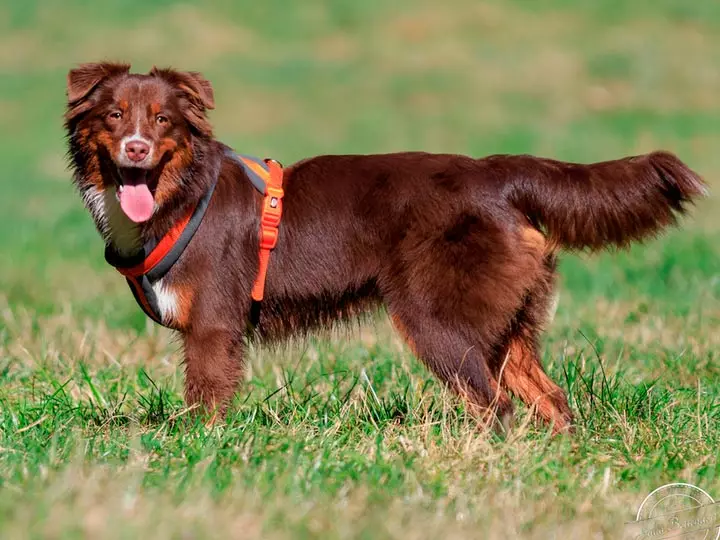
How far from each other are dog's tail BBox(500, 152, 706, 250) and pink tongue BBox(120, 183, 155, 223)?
1.60 meters

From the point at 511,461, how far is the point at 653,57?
21.1 meters

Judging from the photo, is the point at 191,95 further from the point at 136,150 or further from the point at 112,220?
the point at 112,220

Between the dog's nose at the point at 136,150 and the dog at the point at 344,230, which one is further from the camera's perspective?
the dog at the point at 344,230

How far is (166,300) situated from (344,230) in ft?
2.85

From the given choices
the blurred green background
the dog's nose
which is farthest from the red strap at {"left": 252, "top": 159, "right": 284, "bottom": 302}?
the blurred green background

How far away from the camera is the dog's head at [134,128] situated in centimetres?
462

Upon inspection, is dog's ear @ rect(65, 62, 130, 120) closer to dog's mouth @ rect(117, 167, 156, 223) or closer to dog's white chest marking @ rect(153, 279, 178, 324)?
dog's mouth @ rect(117, 167, 156, 223)

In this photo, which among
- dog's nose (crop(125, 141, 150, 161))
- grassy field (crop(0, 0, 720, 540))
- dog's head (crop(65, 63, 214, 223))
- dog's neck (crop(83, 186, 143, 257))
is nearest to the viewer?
grassy field (crop(0, 0, 720, 540))

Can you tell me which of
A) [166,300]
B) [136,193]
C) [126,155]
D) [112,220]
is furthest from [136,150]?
[166,300]

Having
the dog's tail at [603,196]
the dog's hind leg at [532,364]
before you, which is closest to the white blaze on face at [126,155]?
the dog's tail at [603,196]

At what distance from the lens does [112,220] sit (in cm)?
482

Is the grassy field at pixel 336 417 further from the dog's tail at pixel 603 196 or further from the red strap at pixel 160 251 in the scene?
the dog's tail at pixel 603 196

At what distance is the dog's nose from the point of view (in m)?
4.50

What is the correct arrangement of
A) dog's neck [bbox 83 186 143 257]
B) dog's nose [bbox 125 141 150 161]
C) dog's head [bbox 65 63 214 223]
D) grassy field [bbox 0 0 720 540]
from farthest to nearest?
1. dog's neck [bbox 83 186 143 257]
2. dog's head [bbox 65 63 214 223]
3. dog's nose [bbox 125 141 150 161]
4. grassy field [bbox 0 0 720 540]
